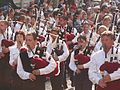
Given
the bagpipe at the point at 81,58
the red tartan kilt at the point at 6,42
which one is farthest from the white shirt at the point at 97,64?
the red tartan kilt at the point at 6,42

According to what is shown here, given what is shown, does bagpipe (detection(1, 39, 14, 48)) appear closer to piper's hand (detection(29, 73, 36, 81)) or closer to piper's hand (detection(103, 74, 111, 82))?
piper's hand (detection(29, 73, 36, 81))

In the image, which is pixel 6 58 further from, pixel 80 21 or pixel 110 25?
pixel 80 21

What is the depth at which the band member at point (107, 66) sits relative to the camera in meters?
6.12

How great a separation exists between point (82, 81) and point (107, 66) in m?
2.21

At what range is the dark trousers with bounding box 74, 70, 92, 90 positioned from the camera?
8211mm

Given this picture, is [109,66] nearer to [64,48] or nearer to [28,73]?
[28,73]

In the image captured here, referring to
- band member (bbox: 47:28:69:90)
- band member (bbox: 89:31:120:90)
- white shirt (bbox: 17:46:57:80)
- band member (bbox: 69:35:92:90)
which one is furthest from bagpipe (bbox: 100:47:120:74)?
band member (bbox: 47:28:69:90)

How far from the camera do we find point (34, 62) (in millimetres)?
6680

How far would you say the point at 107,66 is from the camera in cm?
618

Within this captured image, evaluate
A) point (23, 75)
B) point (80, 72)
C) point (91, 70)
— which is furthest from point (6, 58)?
point (91, 70)

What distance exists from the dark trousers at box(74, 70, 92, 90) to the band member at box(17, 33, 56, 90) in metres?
1.57

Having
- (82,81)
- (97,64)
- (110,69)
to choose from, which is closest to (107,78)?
(110,69)

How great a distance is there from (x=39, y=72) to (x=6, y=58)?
7.99ft

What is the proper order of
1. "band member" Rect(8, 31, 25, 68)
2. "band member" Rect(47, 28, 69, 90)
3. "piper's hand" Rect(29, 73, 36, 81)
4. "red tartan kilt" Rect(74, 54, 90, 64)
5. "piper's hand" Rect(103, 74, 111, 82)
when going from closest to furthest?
1. "piper's hand" Rect(103, 74, 111, 82)
2. "piper's hand" Rect(29, 73, 36, 81)
3. "band member" Rect(8, 31, 25, 68)
4. "red tartan kilt" Rect(74, 54, 90, 64)
5. "band member" Rect(47, 28, 69, 90)
